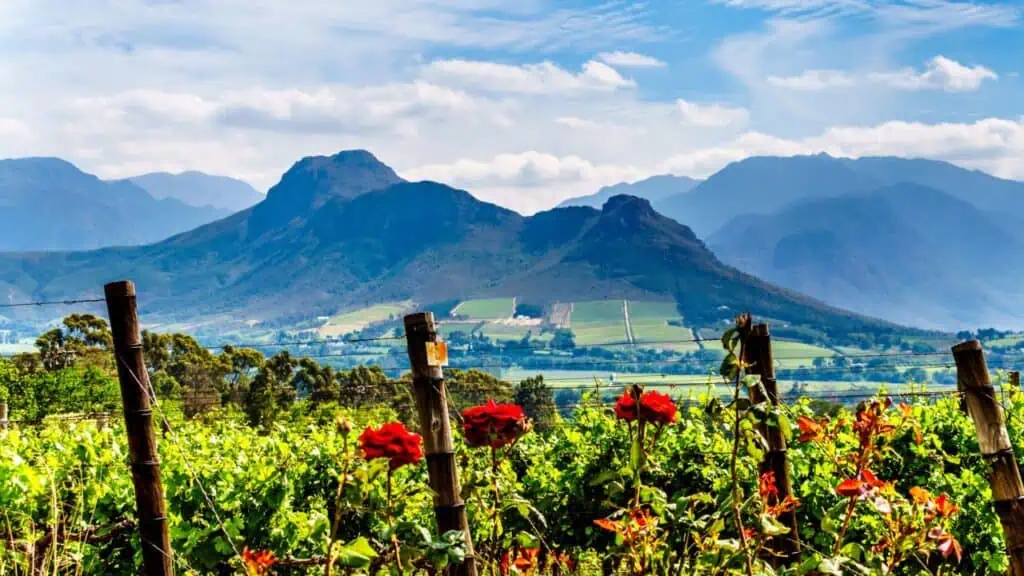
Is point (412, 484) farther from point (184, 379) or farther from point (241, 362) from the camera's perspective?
point (241, 362)

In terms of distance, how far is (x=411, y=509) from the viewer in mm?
5379

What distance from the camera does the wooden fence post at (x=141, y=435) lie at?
4141 mm

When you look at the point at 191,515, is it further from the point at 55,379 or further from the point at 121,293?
the point at 55,379

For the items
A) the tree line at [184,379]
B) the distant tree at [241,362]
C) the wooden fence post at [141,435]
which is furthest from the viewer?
the distant tree at [241,362]

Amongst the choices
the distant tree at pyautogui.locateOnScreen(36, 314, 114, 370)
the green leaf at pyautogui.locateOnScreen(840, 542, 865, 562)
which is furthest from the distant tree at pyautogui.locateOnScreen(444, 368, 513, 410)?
the green leaf at pyautogui.locateOnScreen(840, 542, 865, 562)

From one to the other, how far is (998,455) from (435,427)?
176 cm

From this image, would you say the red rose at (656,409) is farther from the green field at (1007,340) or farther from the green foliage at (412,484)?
the green field at (1007,340)

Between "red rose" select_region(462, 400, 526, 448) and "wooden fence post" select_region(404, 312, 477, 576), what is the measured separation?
0.61ft

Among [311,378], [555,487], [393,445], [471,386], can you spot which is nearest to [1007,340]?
[311,378]

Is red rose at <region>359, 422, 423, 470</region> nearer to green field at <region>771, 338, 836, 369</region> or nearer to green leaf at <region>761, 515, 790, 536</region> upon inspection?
green leaf at <region>761, 515, 790, 536</region>

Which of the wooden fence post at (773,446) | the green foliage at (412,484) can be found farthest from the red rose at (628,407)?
the green foliage at (412,484)

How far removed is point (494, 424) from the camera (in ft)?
9.97

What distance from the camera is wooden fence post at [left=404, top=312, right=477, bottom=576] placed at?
3.19 metres

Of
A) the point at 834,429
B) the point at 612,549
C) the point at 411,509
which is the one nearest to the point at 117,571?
the point at 411,509
